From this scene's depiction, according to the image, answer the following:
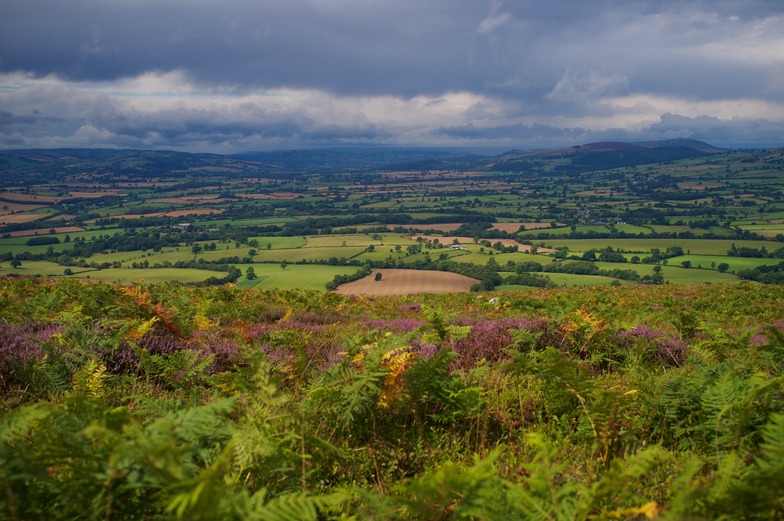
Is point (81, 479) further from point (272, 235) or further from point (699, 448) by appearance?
point (272, 235)

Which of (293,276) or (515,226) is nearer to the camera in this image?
(293,276)

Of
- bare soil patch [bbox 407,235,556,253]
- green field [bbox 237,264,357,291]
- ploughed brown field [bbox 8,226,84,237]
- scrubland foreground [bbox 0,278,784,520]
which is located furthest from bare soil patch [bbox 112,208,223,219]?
scrubland foreground [bbox 0,278,784,520]

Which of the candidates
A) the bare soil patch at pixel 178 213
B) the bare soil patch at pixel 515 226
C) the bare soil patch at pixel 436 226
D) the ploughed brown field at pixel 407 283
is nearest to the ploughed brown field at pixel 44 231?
the bare soil patch at pixel 178 213

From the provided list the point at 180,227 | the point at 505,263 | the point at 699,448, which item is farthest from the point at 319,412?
the point at 180,227

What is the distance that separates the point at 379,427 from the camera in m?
4.11

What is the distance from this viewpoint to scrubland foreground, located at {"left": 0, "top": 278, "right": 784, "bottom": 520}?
7.11 ft

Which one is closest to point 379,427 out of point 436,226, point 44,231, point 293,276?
point 293,276

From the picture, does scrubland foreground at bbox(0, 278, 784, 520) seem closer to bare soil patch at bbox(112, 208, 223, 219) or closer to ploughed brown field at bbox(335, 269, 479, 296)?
ploughed brown field at bbox(335, 269, 479, 296)

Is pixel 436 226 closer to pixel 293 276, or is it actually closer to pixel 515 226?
pixel 515 226

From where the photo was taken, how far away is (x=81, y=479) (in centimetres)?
221

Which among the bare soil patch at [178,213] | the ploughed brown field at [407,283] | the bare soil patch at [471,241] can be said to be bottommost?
the bare soil patch at [471,241]

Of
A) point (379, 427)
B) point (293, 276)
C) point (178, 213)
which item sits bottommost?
point (293, 276)

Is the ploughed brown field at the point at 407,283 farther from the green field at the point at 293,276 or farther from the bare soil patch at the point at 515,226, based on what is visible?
the bare soil patch at the point at 515,226

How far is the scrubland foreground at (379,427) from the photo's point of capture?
7.11 ft
